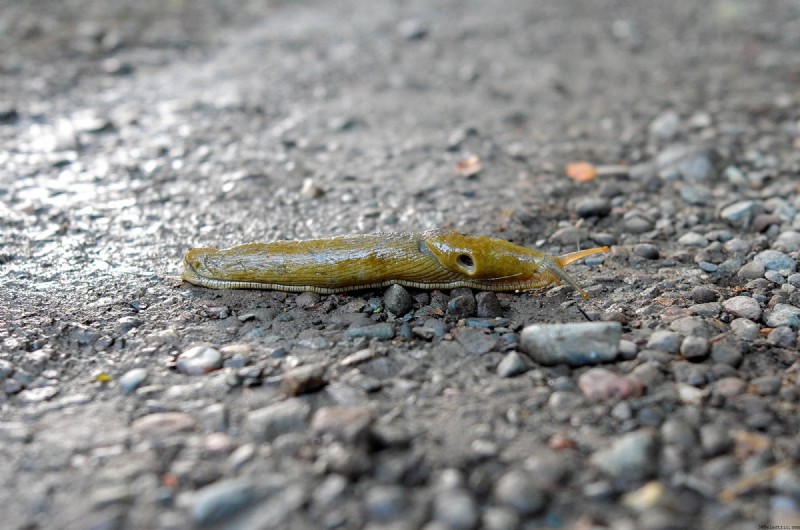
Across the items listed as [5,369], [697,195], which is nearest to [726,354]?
[697,195]

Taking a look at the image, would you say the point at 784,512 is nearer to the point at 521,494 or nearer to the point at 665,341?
the point at 521,494

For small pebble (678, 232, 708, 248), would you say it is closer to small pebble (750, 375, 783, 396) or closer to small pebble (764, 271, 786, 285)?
small pebble (764, 271, 786, 285)

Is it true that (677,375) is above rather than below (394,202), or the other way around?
below

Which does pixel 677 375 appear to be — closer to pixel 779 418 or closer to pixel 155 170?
pixel 779 418

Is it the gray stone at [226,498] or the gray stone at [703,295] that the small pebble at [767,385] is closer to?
the gray stone at [703,295]

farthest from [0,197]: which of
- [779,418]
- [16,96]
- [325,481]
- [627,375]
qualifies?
[779,418]

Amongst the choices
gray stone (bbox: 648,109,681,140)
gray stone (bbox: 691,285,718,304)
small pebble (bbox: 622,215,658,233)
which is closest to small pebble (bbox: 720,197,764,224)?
small pebble (bbox: 622,215,658,233)
